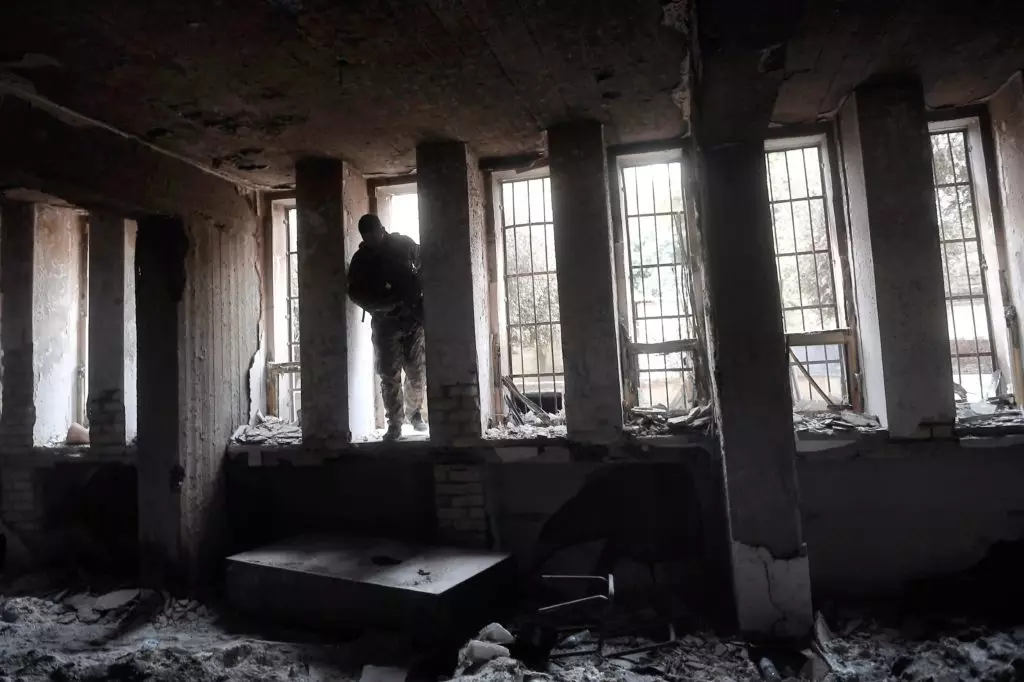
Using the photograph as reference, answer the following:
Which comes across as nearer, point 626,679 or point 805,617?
point 626,679

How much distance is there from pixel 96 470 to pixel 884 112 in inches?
235

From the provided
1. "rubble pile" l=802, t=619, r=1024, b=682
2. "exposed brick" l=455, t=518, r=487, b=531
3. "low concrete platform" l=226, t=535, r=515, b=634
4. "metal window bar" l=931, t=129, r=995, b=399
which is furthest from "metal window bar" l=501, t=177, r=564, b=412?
"metal window bar" l=931, t=129, r=995, b=399

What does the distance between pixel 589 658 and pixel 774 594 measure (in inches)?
39.8

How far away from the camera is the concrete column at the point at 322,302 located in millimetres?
4379

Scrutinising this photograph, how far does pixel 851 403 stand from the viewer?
13.2 ft

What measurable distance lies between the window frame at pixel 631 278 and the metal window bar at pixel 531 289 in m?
0.53

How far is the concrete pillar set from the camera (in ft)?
13.9

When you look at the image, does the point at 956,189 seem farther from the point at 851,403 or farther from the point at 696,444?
the point at 696,444

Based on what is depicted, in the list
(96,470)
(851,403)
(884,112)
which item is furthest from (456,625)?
(884,112)

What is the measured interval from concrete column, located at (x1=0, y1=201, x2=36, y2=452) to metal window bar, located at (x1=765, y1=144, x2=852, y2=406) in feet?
18.8

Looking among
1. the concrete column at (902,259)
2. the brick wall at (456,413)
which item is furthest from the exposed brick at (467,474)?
the concrete column at (902,259)

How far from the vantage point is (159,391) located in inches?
169

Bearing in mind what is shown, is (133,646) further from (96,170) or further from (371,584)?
(96,170)

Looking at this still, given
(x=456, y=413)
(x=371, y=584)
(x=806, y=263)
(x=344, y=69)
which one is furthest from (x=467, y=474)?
(x=806, y=263)
